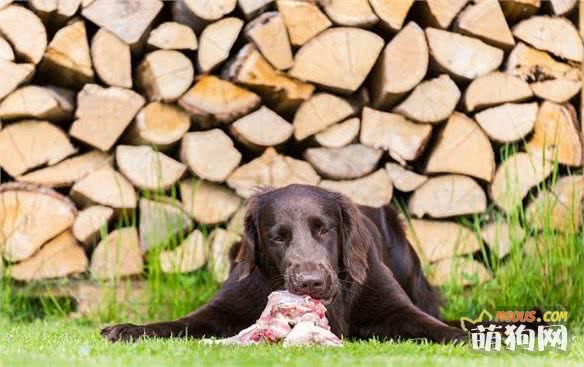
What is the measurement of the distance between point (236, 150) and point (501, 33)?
1.53m

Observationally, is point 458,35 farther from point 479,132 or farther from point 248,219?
point 248,219

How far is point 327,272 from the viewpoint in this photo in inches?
136

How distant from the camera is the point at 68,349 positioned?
10.6 ft

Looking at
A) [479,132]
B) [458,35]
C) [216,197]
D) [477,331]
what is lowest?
[477,331]

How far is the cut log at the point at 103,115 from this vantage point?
492 centimetres

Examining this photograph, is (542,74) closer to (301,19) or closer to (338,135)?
(338,135)

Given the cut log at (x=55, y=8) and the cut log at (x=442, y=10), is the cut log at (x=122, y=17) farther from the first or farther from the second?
the cut log at (x=442, y=10)

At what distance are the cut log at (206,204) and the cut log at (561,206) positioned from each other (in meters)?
1.56

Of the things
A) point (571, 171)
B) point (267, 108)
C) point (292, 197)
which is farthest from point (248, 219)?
point (571, 171)

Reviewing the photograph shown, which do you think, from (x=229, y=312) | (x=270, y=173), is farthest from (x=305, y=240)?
(x=270, y=173)

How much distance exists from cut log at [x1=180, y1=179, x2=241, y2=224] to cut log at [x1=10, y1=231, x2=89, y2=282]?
2.00 ft

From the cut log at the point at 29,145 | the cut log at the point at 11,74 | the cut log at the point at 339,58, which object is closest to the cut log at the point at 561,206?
the cut log at the point at 339,58

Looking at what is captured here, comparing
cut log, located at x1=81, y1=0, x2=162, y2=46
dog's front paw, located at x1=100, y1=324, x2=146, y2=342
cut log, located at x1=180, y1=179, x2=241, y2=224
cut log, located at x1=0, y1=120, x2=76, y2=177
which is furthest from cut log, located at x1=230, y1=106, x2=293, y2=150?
dog's front paw, located at x1=100, y1=324, x2=146, y2=342

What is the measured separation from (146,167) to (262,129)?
2.07ft
